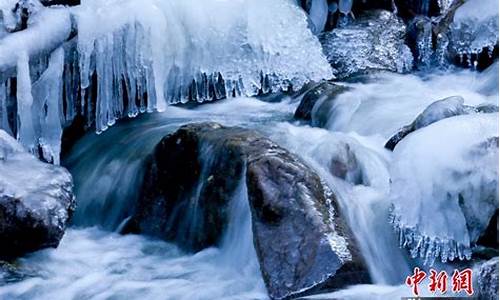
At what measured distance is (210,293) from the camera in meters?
4.08

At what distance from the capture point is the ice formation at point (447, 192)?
3857mm

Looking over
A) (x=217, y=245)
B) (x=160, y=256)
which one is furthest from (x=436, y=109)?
(x=160, y=256)

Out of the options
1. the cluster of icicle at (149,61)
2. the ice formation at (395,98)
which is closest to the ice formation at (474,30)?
the ice formation at (395,98)

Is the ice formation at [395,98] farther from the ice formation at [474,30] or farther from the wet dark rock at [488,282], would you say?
the wet dark rock at [488,282]

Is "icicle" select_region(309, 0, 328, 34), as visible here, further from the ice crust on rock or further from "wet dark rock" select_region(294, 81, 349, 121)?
"wet dark rock" select_region(294, 81, 349, 121)

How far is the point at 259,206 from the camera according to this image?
12.9 feet

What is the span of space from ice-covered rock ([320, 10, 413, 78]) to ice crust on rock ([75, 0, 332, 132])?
0.34 meters

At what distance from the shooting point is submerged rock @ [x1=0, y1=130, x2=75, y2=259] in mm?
4297

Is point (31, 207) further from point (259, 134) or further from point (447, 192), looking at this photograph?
point (447, 192)

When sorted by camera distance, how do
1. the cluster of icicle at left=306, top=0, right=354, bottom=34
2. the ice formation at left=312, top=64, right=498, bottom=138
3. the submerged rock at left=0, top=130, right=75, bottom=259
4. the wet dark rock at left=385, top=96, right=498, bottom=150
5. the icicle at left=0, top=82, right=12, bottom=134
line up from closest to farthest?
the submerged rock at left=0, top=130, right=75, bottom=259
the wet dark rock at left=385, top=96, right=498, bottom=150
the icicle at left=0, top=82, right=12, bottom=134
the ice formation at left=312, top=64, right=498, bottom=138
the cluster of icicle at left=306, top=0, right=354, bottom=34

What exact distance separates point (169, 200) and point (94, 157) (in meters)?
1.19

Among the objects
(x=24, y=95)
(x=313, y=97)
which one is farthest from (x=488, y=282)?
(x=24, y=95)

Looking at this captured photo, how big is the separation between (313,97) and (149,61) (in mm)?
1391

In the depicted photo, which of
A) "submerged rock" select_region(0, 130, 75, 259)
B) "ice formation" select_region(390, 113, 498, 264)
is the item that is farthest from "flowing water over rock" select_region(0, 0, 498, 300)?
"submerged rock" select_region(0, 130, 75, 259)
